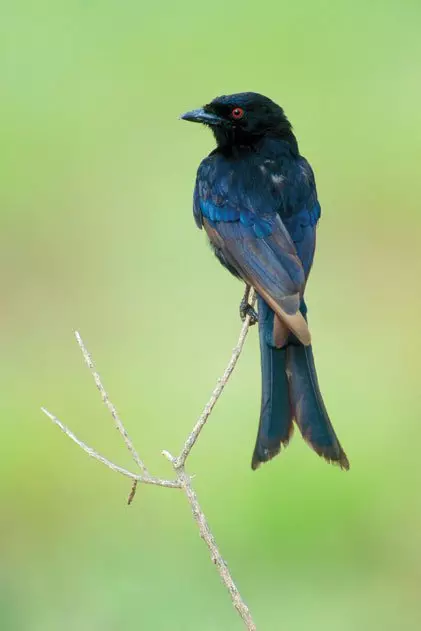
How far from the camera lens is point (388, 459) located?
7.92 m

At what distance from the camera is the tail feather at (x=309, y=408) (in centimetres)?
490

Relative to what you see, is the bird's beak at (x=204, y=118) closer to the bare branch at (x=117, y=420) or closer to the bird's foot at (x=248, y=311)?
the bird's foot at (x=248, y=311)

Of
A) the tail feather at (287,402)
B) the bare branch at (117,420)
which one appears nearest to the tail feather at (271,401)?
the tail feather at (287,402)

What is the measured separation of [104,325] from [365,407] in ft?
5.68

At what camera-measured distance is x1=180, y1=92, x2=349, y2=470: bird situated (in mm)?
5168

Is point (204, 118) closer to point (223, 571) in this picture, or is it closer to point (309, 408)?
point (309, 408)

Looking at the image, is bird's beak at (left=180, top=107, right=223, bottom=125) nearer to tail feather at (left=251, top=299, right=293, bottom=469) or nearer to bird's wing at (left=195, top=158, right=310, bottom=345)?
bird's wing at (left=195, top=158, right=310, bottom=345)

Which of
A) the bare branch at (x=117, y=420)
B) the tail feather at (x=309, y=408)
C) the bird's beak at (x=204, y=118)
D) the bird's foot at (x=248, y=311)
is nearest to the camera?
the bare branch at (x=117, y=420)

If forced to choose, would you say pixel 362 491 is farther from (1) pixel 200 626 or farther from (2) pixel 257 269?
(2) pixel 257 269

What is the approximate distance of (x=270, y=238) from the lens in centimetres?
→ 571

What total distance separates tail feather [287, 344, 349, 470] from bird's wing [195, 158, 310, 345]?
213 millimetres

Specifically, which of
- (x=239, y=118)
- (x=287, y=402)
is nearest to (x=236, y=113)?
(x=239, y=118)

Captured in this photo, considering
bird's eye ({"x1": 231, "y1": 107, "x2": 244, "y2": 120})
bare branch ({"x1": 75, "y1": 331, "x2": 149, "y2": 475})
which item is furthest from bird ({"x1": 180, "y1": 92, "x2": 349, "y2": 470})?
bare branch ({"x1": 75, "y1": 331, "x2": 149, "y2": 475})

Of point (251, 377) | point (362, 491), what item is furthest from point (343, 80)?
point (362, 491)
